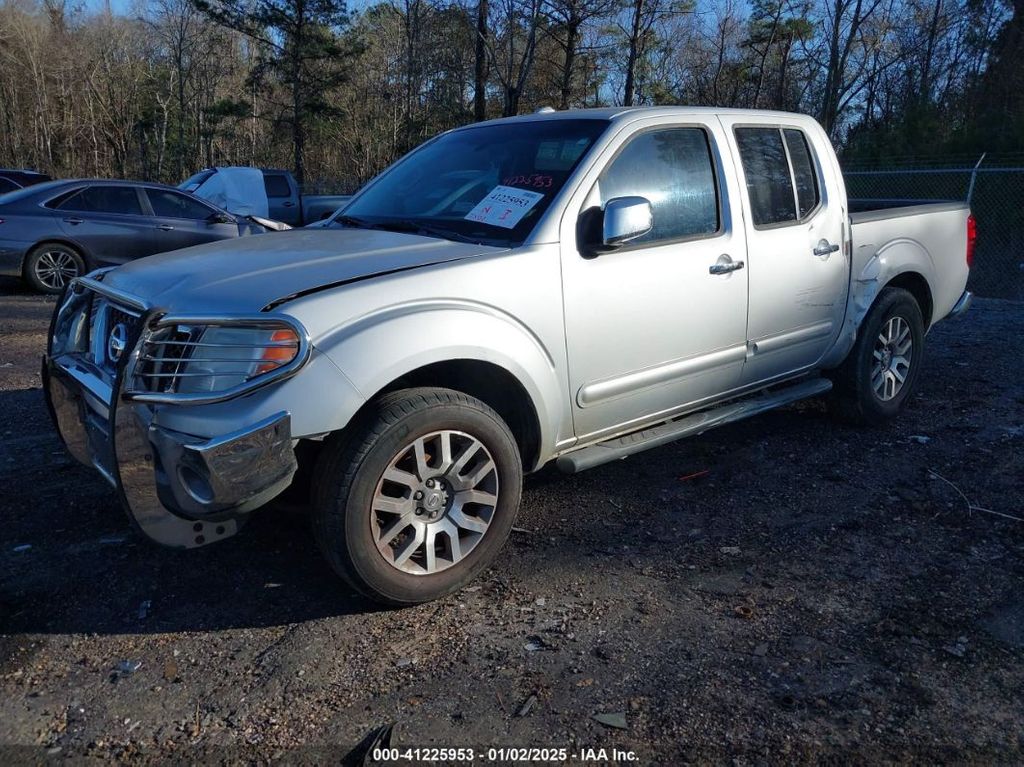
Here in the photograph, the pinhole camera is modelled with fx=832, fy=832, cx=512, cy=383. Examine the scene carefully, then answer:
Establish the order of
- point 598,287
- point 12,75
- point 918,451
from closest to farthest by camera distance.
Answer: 1. point 598,287
2. point 918,451
3. point 12,75

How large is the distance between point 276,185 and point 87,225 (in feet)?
25.5

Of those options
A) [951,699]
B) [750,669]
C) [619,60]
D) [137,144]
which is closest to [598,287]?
[750,669]

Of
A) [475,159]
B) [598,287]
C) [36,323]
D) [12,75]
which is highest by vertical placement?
[12,75]

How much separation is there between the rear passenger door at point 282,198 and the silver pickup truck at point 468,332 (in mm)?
14229

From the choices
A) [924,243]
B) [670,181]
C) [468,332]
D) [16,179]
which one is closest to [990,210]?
[924,243]

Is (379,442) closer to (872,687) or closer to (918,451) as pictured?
(872,687)

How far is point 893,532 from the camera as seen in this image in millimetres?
3879

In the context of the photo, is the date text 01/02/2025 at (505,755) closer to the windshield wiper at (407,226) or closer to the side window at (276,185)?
the windshield wiper at (407,226)

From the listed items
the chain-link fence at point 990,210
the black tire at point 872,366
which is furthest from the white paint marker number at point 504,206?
the chain-link fence at point 990,210

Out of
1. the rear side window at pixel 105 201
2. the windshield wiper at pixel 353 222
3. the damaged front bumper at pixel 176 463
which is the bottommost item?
the damaged front bumper at pixel 176 463

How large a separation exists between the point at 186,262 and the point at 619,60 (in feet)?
98.5

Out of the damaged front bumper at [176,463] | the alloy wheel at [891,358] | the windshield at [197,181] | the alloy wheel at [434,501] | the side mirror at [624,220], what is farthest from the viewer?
the windshield at [197,181]

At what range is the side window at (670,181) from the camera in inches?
150

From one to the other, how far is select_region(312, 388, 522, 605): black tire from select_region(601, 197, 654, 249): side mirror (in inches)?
35.5
